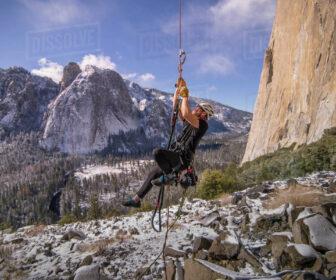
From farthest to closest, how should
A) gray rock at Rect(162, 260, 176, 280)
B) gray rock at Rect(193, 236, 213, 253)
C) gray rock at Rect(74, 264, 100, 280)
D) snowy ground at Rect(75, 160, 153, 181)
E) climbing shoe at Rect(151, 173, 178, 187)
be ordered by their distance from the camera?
snowy ground at Rect(75, 160, 153, 181) → gray rock at Rect(193, 236, 213, 253) → gray rock at Rect(74, 264, 100, 280) → gray rock at Rect(162, 260, 176, 280) → climbing shoe at Rect(151, 173, 178, 187)

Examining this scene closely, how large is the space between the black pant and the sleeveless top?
0.23 m

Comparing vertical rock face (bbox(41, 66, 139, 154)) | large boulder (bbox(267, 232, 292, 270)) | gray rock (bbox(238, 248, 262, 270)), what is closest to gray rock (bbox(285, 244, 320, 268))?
large boulder (bbox(267, 232, 292, 270))

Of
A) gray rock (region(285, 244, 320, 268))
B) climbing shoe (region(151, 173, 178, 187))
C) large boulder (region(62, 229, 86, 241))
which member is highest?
Answer: climbing shoe (region(151, 173, 178, 187))

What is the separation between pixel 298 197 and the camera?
9109 millimetres

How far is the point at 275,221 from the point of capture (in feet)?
25.8

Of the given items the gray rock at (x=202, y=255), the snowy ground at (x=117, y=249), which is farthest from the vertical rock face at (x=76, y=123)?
the gray rock at (x=202, y=255)

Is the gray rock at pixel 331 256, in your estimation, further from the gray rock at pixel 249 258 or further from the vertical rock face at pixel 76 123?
the vertical rock face at pixel 76 123

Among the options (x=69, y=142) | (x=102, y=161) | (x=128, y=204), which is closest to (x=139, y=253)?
(x=128, y=204)

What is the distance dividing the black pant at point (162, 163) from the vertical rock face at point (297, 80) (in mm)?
26115

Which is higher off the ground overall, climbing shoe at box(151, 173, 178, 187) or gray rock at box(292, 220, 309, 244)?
climbing shoe at box(151, 173, 178, 187)

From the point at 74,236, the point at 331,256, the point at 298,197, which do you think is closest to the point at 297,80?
the point at 298,197

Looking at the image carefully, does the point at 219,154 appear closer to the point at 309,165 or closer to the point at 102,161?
the point at 102,161

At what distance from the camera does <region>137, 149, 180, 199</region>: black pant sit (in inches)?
205

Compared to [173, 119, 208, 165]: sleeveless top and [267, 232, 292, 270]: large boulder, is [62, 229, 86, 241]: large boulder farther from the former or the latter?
[267, 232, 292, 270]: large boulder
